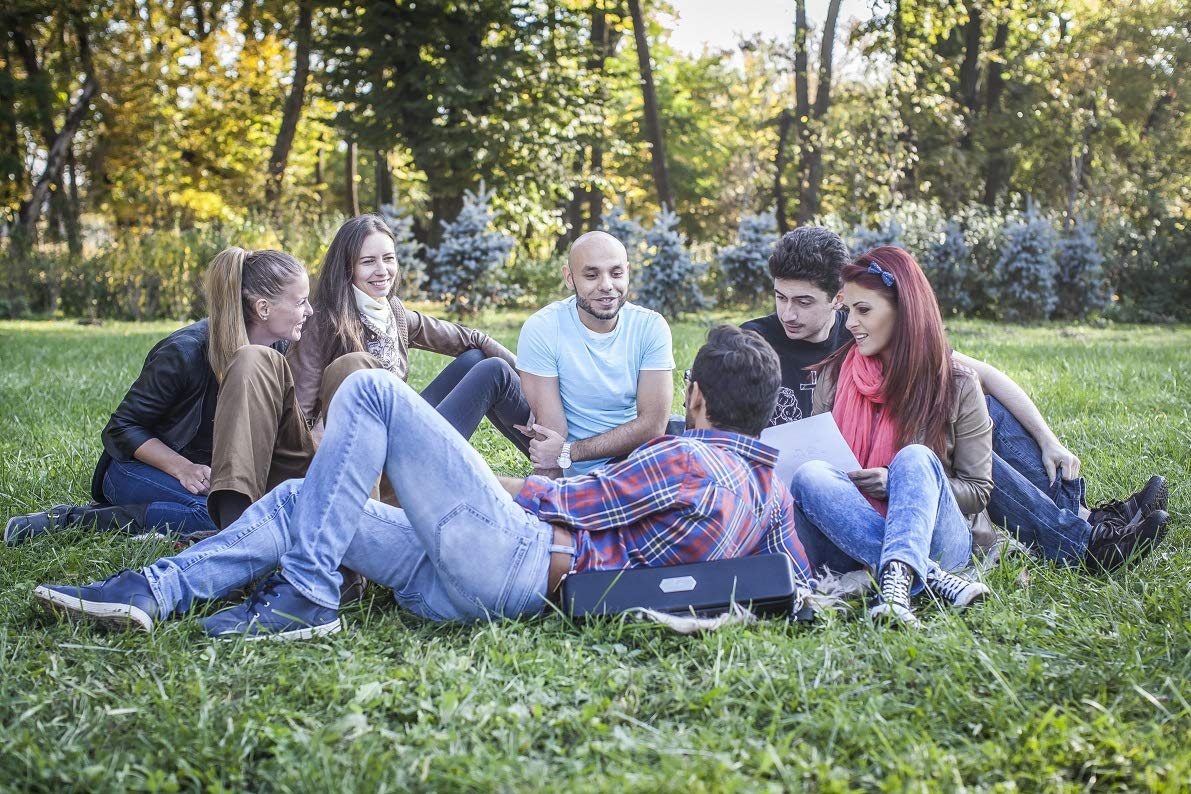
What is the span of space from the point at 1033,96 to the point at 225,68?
18.4 meters

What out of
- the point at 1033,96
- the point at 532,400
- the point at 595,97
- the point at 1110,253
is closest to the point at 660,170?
the point at 595,97

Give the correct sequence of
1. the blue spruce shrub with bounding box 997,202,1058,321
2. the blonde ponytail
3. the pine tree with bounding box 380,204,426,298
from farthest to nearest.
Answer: the pine tree with bounding box 380,204,426,298
the blue spruce shrub with bounding box 997,202,1058,321
the blonde ponytail

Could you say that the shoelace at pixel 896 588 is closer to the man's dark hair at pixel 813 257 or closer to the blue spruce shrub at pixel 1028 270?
the man's dark hair at pixel 813 257

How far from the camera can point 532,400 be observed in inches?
173

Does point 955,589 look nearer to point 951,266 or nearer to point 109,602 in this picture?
point 109,602

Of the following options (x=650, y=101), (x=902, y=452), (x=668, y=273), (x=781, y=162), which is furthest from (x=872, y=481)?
(x=781, y=162)

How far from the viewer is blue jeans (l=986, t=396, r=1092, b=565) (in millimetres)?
3771

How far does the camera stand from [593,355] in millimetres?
4371

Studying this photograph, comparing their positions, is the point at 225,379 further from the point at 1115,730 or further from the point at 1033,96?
the point at 1033,96

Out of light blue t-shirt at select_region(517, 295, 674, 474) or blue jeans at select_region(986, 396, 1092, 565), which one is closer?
blue jeans at select_region(986, 396, 1092, 565)

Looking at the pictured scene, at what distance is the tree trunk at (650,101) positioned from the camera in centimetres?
1805

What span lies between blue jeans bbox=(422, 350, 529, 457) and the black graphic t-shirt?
1175 millimetres

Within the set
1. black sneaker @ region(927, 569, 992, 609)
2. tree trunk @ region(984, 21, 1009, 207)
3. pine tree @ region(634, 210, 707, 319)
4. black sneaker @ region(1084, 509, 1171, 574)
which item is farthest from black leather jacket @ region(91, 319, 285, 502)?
tree trunk @ region(984, 21, 1009, 207)

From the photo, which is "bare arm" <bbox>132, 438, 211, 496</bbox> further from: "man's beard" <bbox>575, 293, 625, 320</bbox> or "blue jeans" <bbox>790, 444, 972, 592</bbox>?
"blue jeans" <bbox>790, 444, 972, 592</bbox>
